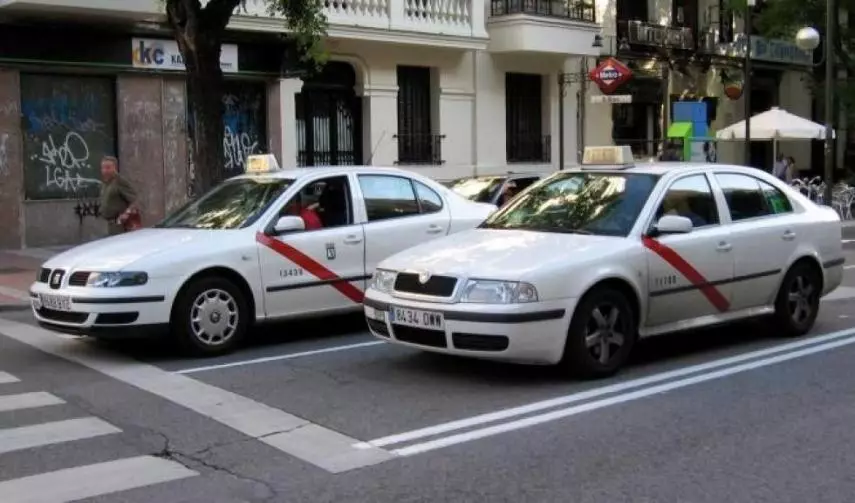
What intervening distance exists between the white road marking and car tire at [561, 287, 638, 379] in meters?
1.98

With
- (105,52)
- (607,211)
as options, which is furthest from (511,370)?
(105,52)

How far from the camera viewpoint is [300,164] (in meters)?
21.6

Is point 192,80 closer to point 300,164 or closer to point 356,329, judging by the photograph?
point 356,329

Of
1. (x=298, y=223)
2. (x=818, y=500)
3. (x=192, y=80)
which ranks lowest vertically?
(x=818, y=500)

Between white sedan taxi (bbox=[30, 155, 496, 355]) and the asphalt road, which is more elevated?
white sedan taxi (bbox=[30, 155, 496, 355])

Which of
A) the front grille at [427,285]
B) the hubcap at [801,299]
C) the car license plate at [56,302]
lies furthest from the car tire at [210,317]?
the hubcap at [801,299]

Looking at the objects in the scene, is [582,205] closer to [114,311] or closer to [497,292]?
[497,292]

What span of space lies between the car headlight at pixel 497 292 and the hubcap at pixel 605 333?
2.07 feet

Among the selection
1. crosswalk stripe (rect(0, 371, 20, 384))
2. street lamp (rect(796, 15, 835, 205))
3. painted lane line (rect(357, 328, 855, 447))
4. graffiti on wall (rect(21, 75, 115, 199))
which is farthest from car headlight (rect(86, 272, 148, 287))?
street lamp (rect(796, 15, 835, 205))

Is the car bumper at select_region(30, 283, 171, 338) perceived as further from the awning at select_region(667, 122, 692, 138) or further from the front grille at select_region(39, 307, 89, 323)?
the awning at select_region(667, 122, 692, 138)

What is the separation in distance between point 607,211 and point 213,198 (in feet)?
12.7

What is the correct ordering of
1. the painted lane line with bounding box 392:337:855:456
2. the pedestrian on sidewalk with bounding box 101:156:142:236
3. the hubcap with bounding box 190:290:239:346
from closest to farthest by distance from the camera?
the painted lane line with bounding box 392:337:855:456 → the hubcap with bounding box 190:290:239:346 → the pedestrian on sidewalk with bounding box 101:156:142:236

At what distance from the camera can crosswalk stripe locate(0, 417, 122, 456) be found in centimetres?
608

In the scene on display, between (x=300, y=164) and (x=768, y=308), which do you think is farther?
(x=300, y=164)
